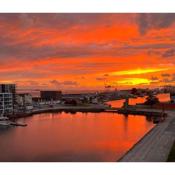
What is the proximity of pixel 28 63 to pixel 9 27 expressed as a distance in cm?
184

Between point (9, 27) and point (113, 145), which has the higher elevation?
point (9, 27)

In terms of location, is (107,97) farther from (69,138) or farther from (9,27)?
(9,27)

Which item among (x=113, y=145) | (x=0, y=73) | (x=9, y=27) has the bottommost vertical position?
(x=113, y=145)

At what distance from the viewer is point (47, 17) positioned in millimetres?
6312

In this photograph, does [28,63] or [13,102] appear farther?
[13,102]

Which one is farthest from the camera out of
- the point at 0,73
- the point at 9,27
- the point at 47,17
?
the point at 0,73

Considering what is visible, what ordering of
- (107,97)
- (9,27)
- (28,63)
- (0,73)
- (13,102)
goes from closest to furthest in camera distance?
(9,27), (28,63), (0,73), (13,102), (107,97)

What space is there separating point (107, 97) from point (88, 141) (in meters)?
28.5
